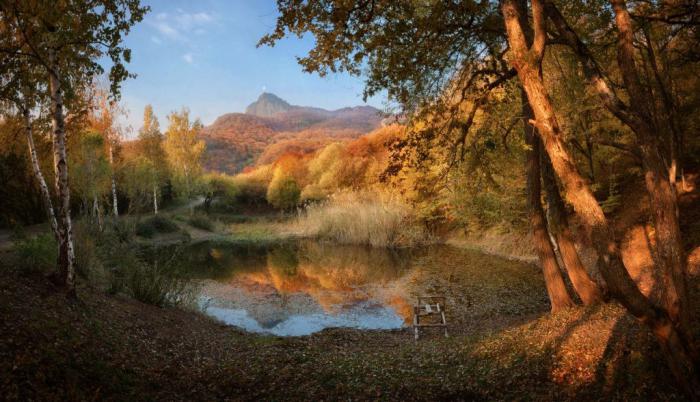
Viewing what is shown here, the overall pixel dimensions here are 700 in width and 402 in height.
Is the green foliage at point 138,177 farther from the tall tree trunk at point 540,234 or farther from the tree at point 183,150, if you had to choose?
the tall tree trunk at point 540,234

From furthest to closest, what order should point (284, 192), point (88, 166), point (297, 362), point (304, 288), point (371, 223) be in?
point (284, 192), point (371, 223), point (88, 166), point (304, 288), point (297, 362)

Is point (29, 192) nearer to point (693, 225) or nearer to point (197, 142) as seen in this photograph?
point (197, 142)

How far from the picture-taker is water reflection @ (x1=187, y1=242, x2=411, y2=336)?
958 centimetres

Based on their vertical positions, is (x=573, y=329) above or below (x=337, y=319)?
above

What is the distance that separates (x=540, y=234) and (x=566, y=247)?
0.44 m

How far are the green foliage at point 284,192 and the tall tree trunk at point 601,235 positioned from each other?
115 feet

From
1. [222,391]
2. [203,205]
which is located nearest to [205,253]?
[222,391]

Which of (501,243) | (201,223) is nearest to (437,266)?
(501,243)

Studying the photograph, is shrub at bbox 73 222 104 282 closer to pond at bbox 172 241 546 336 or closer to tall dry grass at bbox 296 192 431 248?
pond at bbox 172 241 546 336

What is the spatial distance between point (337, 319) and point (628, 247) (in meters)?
7.78

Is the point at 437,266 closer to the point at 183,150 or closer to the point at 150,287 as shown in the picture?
the point at 150,287

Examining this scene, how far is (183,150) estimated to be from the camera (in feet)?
120

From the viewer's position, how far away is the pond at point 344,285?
953cm

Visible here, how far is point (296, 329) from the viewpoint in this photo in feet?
29.4
